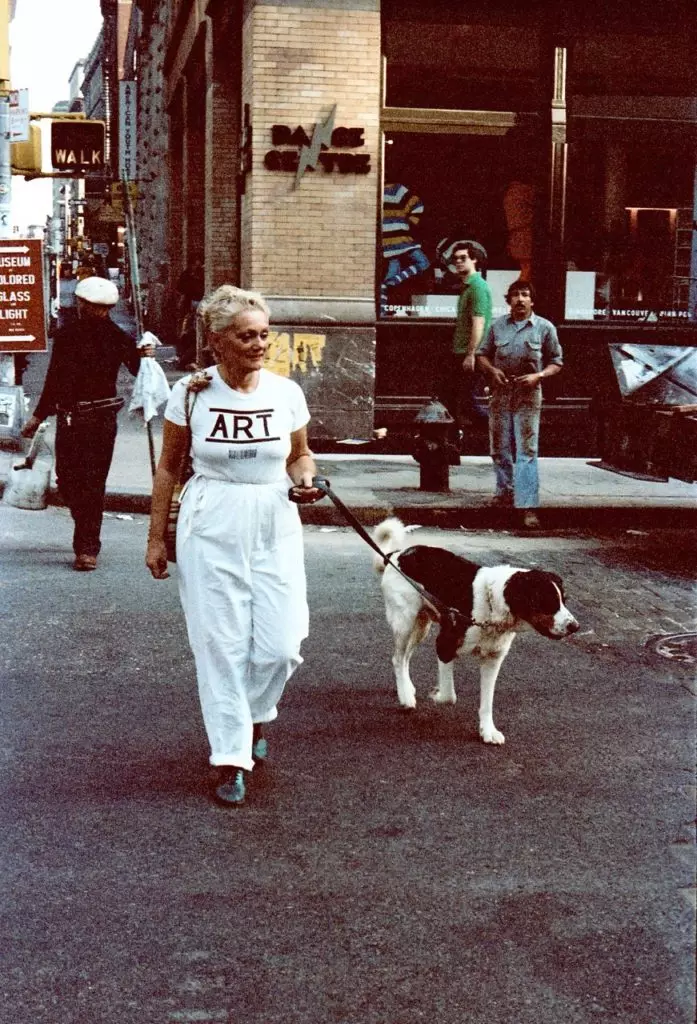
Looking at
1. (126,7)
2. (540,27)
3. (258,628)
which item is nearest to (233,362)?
(258,628)

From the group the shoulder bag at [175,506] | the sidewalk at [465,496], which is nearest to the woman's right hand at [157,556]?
the shoulder bag at [175,506]

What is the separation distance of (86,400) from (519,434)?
12.4 feet

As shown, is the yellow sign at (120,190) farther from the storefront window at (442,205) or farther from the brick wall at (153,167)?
the storefront window at (442,205)

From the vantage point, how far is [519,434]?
11.8m

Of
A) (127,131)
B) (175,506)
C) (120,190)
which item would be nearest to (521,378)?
(175,506)

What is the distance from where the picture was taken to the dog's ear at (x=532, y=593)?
577 cm

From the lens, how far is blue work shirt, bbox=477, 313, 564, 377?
1170 centimetres

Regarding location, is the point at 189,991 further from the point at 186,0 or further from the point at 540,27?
the point at 186,0

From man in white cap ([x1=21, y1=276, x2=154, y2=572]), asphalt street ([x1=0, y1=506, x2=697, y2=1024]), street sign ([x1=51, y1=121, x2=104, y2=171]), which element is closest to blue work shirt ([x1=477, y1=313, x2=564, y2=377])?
man in white cap ([x1=21, y1=276, x2=154, y2=572])

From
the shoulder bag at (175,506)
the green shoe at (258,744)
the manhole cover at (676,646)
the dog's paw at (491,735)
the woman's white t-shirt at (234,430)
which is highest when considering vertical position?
the woman's white t-shirt at (234,430)

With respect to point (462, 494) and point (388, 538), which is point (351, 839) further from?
point (462, 494)

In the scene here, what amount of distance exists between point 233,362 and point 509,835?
1982mm

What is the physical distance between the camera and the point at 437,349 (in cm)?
1723

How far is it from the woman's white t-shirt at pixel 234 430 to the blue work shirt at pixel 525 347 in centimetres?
663
